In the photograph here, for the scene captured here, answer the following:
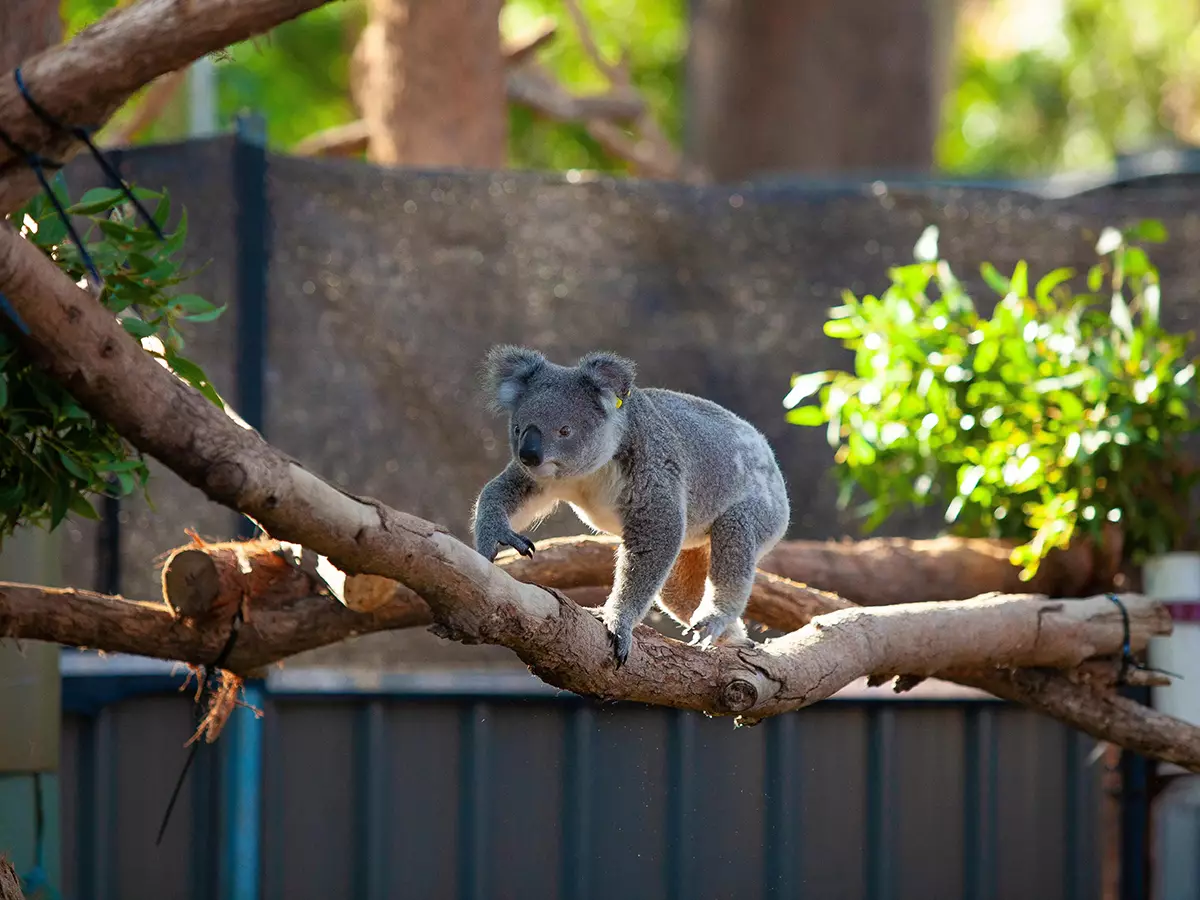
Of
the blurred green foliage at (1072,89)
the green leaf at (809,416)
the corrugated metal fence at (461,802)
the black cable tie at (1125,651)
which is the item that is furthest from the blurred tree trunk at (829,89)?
the blurred green foliage at (1072,89)

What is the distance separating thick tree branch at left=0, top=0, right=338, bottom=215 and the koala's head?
75 cm

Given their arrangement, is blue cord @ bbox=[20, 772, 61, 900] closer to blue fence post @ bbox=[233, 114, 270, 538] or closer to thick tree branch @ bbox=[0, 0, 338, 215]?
blue fence post @ bbox=[233, 114, 270, 538]

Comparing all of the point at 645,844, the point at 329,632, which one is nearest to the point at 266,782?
the point at 329,632

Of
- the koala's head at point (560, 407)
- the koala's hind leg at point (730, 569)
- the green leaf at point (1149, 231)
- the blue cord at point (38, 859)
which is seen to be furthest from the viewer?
the green leaf at point (1149, 231)

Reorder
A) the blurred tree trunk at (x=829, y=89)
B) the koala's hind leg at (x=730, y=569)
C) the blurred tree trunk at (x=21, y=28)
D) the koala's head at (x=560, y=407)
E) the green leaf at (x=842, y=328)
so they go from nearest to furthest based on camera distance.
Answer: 1. the koala's head at (x=560, y=407)
2. the koala's hind leg at (x=730, y=569)
3. the blurred tree trunk at (x=21, y=28)
4. the green leaf at (x=842, y=328)
5. the blurred tree trunk at (x=829, y=89)

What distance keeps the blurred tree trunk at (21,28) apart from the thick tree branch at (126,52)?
1.37 m

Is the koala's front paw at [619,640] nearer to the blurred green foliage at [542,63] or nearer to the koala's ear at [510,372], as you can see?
the koala's ear at [510,372]

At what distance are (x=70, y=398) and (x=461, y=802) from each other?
1508mm

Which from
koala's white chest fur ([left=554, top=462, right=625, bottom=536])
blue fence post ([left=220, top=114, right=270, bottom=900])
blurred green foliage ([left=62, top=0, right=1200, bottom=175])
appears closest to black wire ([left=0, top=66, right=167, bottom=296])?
koala's white chest fur ([left=554, top=462, right=625, bottom=536])

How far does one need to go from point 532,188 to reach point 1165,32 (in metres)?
16.2

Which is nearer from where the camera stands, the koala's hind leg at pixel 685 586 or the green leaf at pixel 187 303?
the green leaf at pixel 187 303

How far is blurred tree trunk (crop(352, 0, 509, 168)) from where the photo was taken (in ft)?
20.9

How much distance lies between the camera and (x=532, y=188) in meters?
4.52

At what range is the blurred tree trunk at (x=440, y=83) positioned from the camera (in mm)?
6367
